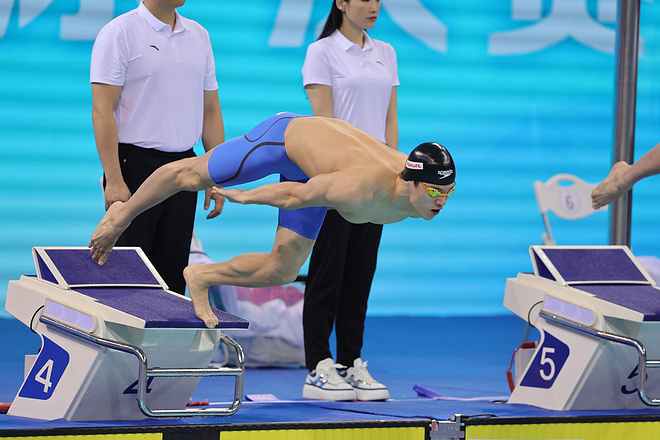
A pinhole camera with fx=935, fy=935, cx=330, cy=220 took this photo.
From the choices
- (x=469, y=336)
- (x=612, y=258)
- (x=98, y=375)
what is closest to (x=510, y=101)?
(x=469, y=336)

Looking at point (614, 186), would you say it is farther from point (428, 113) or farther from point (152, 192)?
point (428, 113)

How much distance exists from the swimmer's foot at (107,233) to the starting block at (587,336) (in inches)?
80.0

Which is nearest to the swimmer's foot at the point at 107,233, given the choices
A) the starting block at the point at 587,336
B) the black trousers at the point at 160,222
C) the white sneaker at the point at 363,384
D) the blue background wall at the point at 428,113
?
the black trousers at the point at 160,222

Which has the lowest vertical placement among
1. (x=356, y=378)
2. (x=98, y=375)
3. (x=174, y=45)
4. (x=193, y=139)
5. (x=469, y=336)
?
(x=469, y=336)

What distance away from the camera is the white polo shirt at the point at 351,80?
4.73 meters

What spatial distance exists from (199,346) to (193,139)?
118 centimetres

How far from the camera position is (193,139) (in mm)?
4473

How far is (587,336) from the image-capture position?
421cm

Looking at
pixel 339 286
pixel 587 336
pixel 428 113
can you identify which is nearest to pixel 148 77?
pixel 339 286

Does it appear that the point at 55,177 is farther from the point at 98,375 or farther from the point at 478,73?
the point at 98,375

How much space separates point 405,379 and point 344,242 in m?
1.47

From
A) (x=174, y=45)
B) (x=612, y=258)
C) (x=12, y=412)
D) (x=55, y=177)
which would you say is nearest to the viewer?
(x=12, y=412)

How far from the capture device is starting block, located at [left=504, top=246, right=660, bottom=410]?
4.16 m

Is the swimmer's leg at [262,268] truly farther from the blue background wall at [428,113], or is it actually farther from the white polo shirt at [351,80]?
the blue background wall at [428,113]
